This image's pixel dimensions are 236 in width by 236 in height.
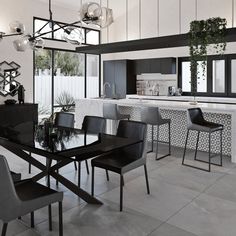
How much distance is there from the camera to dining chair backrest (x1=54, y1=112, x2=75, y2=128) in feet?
15.8

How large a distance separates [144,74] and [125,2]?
2.36 m

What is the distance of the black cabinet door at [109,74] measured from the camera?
984cm

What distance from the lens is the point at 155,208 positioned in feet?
10.7

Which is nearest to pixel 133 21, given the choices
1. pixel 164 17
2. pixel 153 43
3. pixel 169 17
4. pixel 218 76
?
pixel 164 17

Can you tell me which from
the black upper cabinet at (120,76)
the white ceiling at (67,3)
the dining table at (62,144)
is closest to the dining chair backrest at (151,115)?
the dining table at (62,144)

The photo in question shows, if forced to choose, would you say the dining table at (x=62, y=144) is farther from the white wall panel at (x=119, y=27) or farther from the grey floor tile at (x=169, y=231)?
the white wall panel at (x=119, y=27)

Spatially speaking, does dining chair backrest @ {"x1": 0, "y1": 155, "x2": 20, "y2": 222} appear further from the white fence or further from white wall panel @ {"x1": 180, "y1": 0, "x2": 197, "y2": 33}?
white wall panel @ {"x1": 180, "y1": 0, "x2": 197, "y2": 33}

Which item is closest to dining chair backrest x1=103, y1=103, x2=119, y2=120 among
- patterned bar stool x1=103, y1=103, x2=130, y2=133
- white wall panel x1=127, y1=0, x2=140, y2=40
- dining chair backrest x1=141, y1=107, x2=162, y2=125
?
patterned bar stool x1=103, y1=103, x2=130, y2=133

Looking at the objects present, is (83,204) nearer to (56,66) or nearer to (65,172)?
(65,172)

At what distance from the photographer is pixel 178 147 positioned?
20.3ft

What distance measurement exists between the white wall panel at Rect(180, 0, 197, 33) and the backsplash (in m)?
1.48

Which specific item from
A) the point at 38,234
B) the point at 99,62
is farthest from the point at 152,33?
the point at 38,234

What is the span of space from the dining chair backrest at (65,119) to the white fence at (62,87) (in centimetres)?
349

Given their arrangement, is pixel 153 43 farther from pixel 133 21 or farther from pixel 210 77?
pixel 133 21
